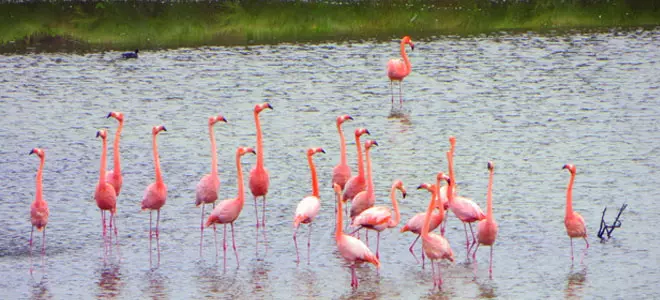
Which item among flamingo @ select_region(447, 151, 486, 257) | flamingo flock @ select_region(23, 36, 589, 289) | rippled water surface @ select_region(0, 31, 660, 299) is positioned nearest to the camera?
flamingo flock @ select_region(23, 36, 589, 289)

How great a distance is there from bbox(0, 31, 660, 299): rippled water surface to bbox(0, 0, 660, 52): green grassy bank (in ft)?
5.28

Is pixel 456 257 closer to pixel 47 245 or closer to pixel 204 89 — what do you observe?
pixel 47 245

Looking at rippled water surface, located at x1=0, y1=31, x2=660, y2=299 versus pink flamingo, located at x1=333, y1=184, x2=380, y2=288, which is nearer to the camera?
pink flamingo, located at x1=333, y1=184, x2=380, y2=288

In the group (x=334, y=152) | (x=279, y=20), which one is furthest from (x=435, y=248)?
(x=279, y=20)

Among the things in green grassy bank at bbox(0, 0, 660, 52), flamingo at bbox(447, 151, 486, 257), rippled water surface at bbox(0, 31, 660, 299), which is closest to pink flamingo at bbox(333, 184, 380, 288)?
rippled water surface at bbox(0, 31, 660, 299)

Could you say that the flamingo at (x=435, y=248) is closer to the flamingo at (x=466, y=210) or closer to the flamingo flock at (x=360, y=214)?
the flamingo flock at (x=360, y=214)

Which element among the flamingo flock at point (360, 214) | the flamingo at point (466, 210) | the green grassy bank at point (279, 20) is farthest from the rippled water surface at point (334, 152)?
the green grassy bank at point (279, 20)

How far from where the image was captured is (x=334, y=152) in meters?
13.8

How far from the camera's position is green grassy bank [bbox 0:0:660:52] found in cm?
2511

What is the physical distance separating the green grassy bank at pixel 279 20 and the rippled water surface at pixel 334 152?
161 cm

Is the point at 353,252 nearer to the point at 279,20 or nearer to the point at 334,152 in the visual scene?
the point at 334,152

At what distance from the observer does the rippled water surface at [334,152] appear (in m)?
9.22

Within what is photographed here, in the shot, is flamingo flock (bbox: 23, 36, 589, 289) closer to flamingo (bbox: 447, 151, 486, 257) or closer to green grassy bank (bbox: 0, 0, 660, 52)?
flamingo (bbox: 447, 151, 486, 257)

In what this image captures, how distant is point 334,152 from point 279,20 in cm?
1306
